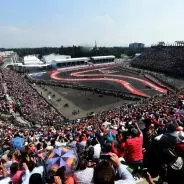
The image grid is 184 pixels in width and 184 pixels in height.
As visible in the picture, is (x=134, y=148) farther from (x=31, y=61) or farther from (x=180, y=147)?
(x=31, y=61)

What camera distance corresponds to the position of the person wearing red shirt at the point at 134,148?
8453 millimetres

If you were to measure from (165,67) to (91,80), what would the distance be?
23051 mm

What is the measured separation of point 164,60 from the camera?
101 meters

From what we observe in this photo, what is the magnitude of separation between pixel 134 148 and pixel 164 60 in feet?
313

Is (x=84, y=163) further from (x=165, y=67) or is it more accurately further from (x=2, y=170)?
(x=165, y=67)

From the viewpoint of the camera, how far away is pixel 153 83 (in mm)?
72875

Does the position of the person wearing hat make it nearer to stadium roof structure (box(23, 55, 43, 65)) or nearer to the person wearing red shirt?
the person wearing red shirt

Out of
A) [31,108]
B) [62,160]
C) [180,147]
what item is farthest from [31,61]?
[180,147]

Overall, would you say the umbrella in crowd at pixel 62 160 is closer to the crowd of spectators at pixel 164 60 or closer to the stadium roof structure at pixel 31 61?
the crowd of spectators at pixel 164 60

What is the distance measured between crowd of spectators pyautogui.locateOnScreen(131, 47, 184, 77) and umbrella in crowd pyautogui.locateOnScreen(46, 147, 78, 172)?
249 feet

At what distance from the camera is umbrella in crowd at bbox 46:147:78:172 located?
6688 millimetres

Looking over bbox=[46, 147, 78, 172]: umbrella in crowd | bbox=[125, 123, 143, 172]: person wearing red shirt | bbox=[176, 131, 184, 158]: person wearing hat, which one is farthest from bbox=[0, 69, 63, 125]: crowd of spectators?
bbox=[176, 131, 184, 158]: person wearing hat

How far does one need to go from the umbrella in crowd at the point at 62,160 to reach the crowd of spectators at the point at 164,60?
75915 mm

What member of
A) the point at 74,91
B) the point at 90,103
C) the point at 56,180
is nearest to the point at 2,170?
the point at 56,180
